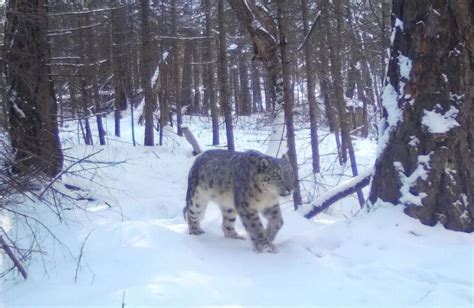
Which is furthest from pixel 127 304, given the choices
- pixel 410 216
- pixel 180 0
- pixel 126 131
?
pixel 126 131

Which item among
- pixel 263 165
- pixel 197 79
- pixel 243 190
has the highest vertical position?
pixel 197 79

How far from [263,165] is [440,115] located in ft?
6.99

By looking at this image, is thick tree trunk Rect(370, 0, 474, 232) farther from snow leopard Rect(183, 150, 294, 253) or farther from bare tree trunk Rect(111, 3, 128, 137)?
bare tree trunk Rect(111, 3, 128, 137)

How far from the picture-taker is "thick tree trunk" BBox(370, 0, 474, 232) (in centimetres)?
524

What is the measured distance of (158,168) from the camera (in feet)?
52.3

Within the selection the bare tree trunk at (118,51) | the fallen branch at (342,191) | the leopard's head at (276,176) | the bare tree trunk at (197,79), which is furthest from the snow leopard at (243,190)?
the bare tree trunk at (197,79)

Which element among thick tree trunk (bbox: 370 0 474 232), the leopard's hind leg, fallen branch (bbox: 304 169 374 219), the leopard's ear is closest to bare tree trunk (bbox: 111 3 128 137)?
the leopard's hind leg

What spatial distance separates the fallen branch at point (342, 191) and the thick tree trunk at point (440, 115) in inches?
64.8

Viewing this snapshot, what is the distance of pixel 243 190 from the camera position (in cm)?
650

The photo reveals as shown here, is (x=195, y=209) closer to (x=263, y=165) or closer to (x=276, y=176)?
(x=263, y=165)

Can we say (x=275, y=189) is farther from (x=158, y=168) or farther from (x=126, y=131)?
(x=126, y=131)

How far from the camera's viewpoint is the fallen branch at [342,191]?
716 centimetres

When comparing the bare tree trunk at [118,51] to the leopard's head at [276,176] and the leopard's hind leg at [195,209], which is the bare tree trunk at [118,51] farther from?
the leopard's head at [276,176]

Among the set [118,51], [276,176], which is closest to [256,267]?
[276,176]
